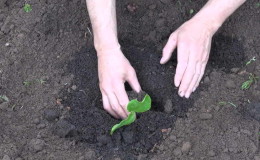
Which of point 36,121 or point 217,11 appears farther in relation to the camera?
point 217,11

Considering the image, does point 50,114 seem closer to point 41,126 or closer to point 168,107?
point 41,126

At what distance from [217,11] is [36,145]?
41.3 inches

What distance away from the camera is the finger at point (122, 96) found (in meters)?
1.81

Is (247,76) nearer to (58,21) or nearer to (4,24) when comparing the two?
(58,21)

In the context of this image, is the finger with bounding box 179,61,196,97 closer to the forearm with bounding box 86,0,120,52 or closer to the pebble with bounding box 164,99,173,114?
the pebble with bounding box 164,99,173,114

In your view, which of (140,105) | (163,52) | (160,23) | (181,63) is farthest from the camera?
(160,23)

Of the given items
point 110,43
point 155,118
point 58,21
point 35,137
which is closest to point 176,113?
point 155,118

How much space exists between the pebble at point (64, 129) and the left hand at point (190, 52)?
0.51 metres

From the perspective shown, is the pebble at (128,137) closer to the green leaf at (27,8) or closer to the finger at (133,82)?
the finger at (133,82)

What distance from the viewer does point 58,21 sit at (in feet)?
7.41

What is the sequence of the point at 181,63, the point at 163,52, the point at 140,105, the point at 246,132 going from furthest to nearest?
1. the point at 163,52
2. the point at 181,63
3. the point at 246,132
4. the point at 140,105

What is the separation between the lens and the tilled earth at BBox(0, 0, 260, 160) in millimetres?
1759

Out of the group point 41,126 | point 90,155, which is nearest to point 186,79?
point 90,155

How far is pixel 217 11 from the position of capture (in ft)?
6.64
